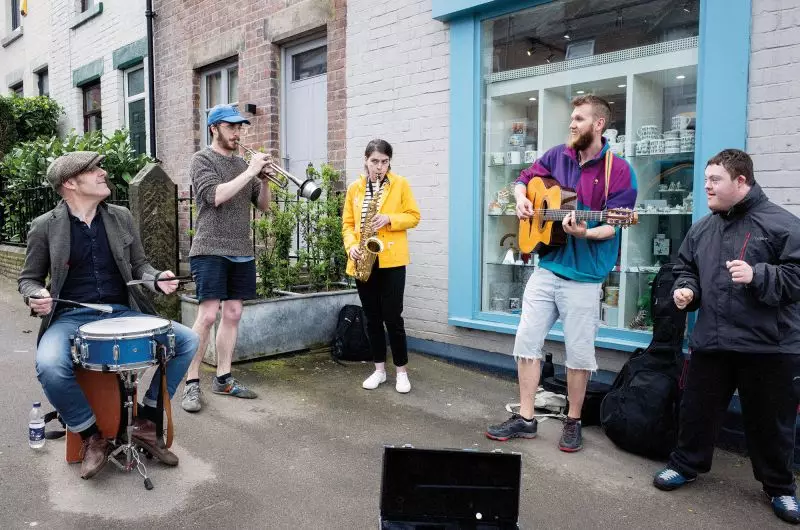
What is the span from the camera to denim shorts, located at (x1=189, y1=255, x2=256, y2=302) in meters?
4.53

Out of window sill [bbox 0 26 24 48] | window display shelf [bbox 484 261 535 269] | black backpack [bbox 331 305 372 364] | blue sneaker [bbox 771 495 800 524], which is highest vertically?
window sill [bbox 0 26 24 48]

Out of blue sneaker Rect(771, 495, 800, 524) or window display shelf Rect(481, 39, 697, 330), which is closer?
blue sneaker Rect(771, 495, 800, 524)

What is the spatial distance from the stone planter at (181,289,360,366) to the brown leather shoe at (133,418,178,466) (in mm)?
1870

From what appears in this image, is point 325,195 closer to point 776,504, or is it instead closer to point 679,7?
point 679,7

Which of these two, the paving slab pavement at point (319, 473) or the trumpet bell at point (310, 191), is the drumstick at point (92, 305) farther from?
the trumpet bell at point (310, 191)

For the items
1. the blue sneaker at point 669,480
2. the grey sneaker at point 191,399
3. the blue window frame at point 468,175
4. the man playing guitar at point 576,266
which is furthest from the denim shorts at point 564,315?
the grey sneaker at point 191,399

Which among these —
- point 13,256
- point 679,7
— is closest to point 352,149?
point 679,7

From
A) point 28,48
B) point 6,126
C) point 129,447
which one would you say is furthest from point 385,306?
point 28,48

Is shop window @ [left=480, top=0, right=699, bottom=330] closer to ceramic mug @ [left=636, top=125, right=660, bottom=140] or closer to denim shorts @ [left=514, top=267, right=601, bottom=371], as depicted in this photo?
ceramic mug @ [left=636, top=125, right=660, bottom=140]

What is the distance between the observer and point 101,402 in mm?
3486

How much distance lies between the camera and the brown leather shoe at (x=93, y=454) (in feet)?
11.1

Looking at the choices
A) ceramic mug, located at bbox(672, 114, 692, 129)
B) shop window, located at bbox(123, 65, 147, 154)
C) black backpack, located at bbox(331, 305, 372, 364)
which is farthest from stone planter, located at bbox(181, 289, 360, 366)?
shop window, located at bbox(123, 65, 147, 154)

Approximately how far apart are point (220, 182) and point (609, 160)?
260 centimetres

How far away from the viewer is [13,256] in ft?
34.0
